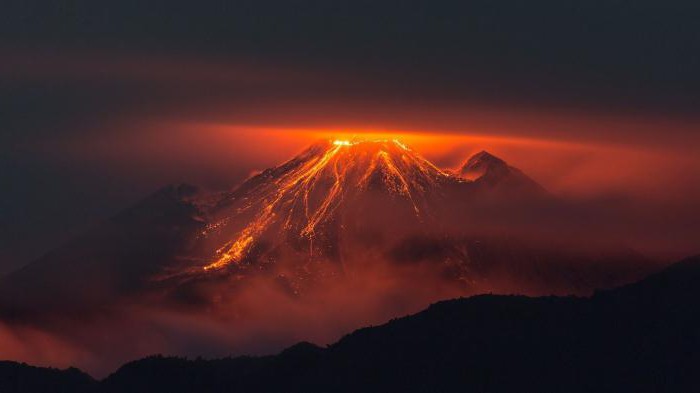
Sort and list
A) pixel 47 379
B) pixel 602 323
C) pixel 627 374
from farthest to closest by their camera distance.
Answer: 1. pixel 47 379
2. pixel 602 323
3. pixel 627 374

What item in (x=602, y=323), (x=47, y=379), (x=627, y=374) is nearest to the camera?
(x=627, y=374)

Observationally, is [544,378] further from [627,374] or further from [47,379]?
[47,379]

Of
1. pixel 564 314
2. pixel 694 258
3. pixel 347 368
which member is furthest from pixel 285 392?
pixel 694 258

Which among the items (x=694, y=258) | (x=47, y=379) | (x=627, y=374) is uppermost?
(x=694, y=258)

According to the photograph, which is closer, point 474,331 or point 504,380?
point 504,380

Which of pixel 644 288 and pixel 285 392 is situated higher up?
pixel 644 288

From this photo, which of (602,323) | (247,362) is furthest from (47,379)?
(602,323)
